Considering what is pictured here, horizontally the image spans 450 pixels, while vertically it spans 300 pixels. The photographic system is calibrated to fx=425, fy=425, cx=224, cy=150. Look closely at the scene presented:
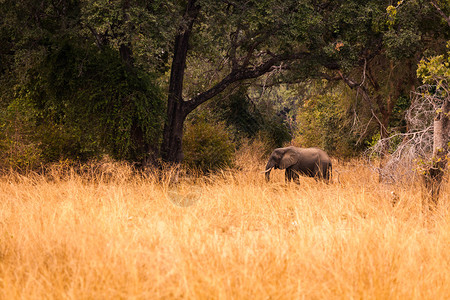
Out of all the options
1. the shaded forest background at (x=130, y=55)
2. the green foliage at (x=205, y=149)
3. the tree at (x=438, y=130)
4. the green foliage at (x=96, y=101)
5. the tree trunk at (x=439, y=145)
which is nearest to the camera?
the tree at (x=438, y=130)

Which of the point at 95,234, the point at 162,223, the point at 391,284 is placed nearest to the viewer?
the point at 391,284

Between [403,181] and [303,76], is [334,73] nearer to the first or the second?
[303,76]

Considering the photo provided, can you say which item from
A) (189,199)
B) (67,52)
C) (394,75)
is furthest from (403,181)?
(67,52)

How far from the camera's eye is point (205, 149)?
50.6ft

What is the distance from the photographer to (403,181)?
29.8ft

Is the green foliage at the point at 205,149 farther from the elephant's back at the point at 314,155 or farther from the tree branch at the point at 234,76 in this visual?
the elephant's back at the point at 314,155

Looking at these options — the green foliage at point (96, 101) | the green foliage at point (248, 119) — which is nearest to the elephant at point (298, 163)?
the green foliage at point (96, 101)

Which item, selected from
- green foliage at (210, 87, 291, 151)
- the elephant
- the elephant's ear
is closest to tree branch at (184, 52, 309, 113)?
the elephant

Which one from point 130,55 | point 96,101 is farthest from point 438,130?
point 96,101

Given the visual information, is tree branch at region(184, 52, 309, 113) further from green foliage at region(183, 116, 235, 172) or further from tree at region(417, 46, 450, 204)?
tree at region(417, 46, 450, 204)

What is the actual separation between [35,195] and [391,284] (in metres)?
7.39

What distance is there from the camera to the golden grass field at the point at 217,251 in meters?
4.56

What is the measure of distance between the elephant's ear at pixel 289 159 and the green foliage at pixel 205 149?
2935mm

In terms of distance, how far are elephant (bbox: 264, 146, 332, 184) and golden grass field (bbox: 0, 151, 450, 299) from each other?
4.24 metres
